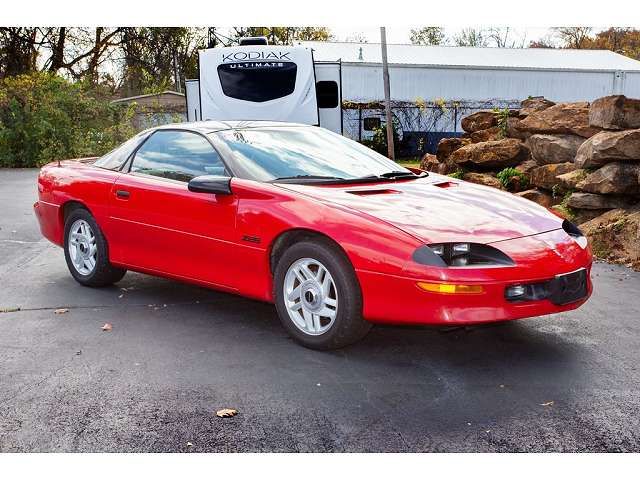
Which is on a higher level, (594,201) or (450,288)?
(450,288)

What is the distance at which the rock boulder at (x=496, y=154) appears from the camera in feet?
41.0

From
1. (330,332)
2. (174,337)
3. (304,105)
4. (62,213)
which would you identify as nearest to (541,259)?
(330,332)

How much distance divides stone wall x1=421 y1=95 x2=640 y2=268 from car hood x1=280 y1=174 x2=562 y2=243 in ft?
10.9

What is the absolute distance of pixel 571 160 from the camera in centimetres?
1112

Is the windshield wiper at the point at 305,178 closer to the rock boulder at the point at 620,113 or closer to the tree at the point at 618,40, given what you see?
the rock boulder at the point at 620,113

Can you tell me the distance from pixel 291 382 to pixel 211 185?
158 cm

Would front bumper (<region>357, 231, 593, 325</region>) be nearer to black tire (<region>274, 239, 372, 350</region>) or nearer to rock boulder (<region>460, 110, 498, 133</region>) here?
black tire (<region>274, 239, 372, 350</region>)

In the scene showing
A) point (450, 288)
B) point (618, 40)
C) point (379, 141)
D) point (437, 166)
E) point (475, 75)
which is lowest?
point (379, 141)

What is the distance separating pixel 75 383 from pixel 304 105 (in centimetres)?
1210

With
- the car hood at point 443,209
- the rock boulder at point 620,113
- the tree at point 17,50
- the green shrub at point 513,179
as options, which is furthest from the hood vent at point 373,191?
the tree at point 17,50

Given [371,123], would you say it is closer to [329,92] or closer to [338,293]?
[329,92]

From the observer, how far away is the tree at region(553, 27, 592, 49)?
58819 mm

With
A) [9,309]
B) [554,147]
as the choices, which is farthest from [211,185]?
[554,147]

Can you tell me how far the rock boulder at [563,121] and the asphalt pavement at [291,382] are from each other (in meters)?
5.31
